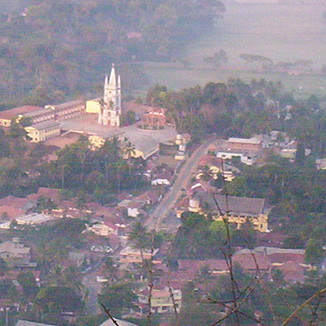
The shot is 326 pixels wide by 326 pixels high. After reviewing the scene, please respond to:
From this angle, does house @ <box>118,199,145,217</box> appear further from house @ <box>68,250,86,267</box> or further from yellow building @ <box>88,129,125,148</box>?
yellow building @ <box>88,129,125,148</box>

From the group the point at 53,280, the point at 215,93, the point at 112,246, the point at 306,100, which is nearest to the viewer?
the point at 53,280

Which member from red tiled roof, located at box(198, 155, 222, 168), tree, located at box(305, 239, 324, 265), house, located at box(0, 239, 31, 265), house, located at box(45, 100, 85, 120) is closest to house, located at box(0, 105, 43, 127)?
house, located at box(45, 100, 85, 120)

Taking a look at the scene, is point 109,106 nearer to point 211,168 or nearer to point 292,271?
point 211,168

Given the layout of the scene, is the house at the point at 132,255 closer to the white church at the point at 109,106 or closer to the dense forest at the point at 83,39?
the white church at the point at 109,106

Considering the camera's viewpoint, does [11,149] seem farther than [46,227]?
Yes

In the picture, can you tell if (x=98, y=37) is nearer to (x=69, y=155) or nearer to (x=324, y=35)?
(x=324, y=35)

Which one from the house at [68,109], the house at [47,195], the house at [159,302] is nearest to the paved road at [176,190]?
the house at [47,195]

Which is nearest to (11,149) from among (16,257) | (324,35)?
(16,257)

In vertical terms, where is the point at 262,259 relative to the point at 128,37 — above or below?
below
